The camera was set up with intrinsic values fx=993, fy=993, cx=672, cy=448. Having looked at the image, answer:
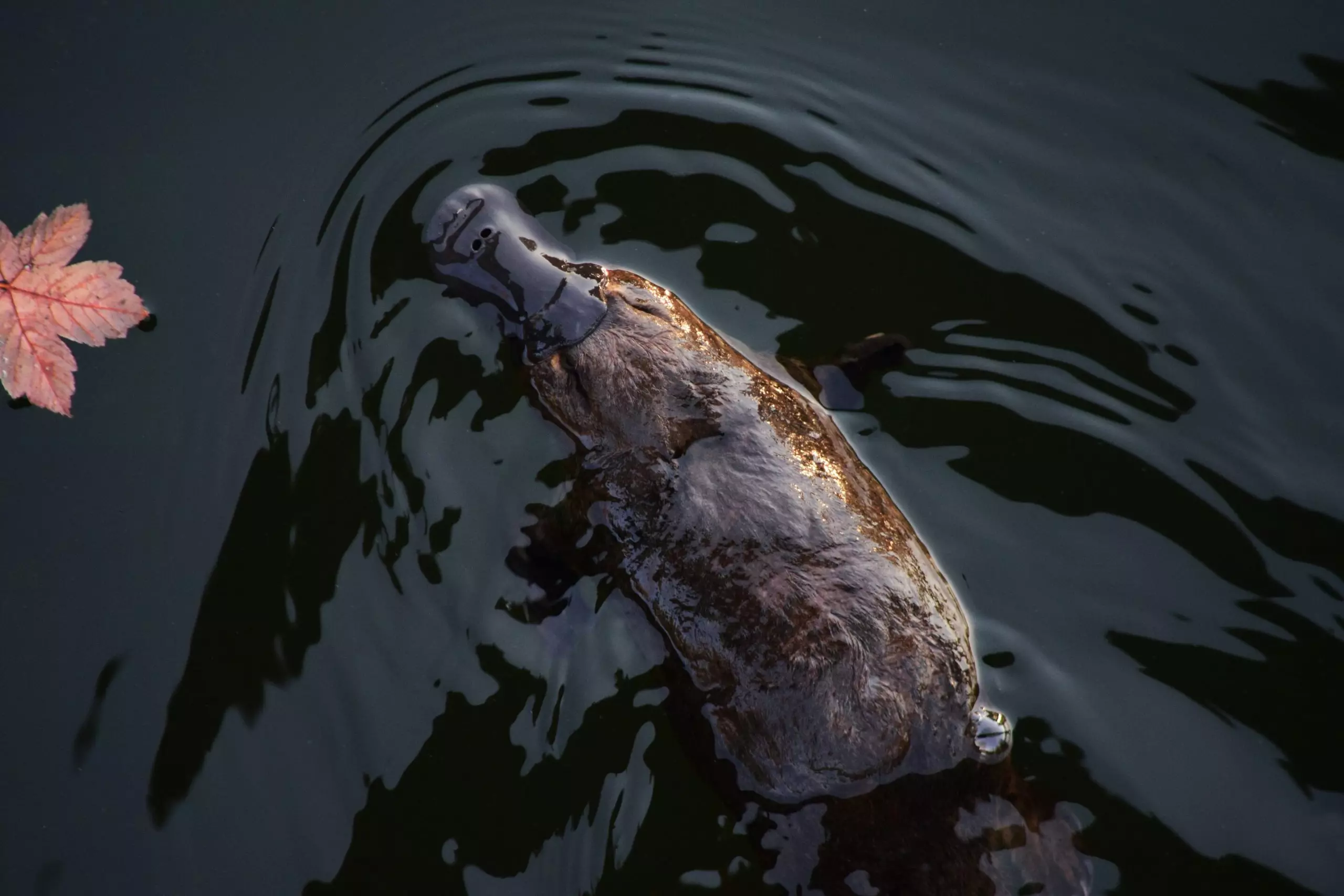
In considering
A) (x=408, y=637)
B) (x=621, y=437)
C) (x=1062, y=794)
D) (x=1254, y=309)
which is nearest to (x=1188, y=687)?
(x=1062, y=794)

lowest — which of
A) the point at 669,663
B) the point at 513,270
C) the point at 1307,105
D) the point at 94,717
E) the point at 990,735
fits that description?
the point at 94,717

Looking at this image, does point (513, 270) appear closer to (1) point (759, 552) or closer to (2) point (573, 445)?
(2) point (573, 445)

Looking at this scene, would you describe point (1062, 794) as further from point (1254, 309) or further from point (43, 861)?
point (43, 861)

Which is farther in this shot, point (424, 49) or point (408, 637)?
point (424, 49)

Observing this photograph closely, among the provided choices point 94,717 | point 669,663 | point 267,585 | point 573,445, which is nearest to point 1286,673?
point 669,663

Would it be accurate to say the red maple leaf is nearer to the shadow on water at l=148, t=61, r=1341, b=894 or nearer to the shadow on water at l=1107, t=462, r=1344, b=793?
the shadow on water at l=148, t=61, r=1341, b=894

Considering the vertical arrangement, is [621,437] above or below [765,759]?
above

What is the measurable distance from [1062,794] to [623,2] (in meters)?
3.86

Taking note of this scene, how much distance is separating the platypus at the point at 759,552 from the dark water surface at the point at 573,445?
214mm

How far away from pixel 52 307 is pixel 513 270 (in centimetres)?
181

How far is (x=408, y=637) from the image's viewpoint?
376cm

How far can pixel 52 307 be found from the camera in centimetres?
391

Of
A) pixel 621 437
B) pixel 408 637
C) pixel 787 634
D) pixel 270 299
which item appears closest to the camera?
pixel 787 634

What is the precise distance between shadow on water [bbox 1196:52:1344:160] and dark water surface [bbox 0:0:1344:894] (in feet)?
0.05
